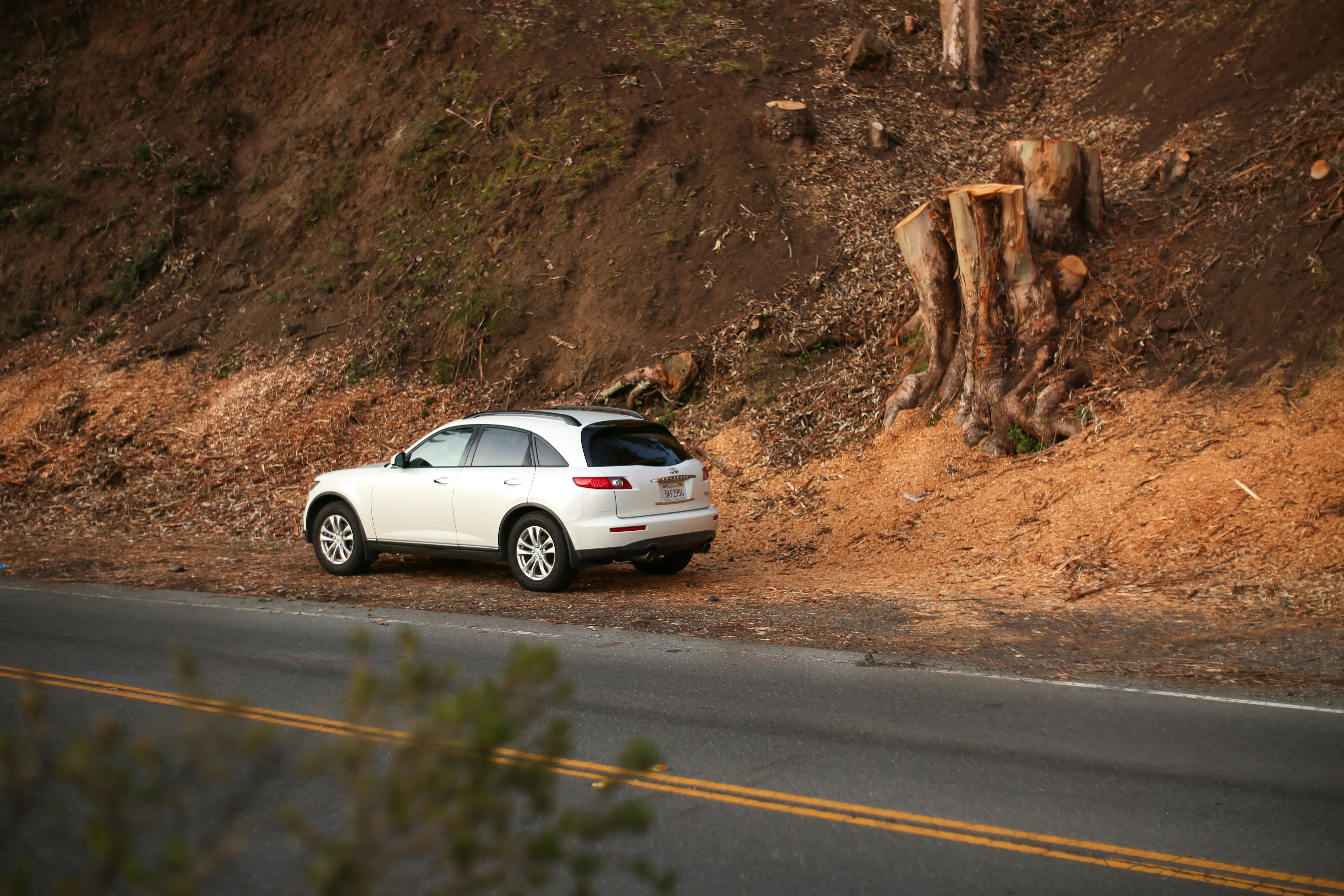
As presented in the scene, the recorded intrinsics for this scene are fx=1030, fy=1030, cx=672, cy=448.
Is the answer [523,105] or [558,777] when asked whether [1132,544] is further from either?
[523,105]

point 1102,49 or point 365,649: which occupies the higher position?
point 1102,49

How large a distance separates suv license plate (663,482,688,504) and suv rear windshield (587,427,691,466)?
211 mm

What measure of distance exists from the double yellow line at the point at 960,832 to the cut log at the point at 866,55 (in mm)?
20912

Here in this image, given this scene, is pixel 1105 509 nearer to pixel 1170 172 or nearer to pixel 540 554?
pixel 540 554

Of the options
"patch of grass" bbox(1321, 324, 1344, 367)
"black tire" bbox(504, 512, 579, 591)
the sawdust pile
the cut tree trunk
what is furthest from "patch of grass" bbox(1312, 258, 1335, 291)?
"black tire" bbox(504, 512, 579, 591)

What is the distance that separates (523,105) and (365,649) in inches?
815

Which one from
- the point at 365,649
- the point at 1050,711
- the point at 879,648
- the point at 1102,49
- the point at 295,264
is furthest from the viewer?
the point at 1102,49

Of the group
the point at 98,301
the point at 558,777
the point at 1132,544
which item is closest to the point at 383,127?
the point at 98,301

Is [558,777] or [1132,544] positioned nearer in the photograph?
[558,777]

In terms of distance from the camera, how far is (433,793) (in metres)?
1.71

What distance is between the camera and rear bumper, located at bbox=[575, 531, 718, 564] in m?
9.94

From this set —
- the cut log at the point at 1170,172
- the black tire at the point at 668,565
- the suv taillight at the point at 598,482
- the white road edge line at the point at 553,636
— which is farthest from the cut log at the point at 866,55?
the white road edge line at the point at 553,636

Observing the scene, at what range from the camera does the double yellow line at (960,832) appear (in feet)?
12.9

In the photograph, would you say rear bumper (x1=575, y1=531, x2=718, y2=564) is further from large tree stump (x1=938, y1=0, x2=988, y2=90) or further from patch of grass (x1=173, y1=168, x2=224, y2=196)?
patch of grass (x1=173, y1=168, x2=224, y2=196)
